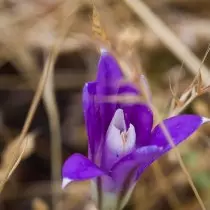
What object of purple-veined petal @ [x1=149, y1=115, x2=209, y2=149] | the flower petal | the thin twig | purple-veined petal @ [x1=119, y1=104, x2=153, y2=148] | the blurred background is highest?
the flower petal

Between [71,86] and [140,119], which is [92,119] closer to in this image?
[140,119]

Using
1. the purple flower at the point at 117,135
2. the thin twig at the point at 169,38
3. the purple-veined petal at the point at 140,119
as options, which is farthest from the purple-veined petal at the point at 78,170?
the thin twig at the point at 169,38

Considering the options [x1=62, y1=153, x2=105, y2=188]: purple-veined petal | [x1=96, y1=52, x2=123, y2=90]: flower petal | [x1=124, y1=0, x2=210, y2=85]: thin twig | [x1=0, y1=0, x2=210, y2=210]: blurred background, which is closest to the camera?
[x1=62, y1=153, x2=105, y2=188]: purple-veined petal

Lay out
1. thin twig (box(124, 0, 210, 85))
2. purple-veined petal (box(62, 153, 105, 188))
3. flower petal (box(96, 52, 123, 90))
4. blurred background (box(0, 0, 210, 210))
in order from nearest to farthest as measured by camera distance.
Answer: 1. purple-veined petal (box(62, 153, 105, 188))
2. flower petal (box(96, 52, 123, 90))
3. thin twig (box(124, 0, 210, 85))
4. blurred background (box(0, 0, 210, 210))

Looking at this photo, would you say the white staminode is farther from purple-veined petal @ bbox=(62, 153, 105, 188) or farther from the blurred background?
the blurred background

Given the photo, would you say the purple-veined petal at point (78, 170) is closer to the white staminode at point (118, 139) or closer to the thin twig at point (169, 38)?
the white staminode at point (118, 139)

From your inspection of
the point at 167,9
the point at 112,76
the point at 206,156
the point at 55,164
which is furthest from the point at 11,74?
the point at 112,76

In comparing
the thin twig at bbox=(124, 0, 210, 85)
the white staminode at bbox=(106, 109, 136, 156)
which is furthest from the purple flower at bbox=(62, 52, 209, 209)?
the thin twig at bbox=(124, 0, 210, 85)

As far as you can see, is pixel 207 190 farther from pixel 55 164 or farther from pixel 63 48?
pixel 63 48
